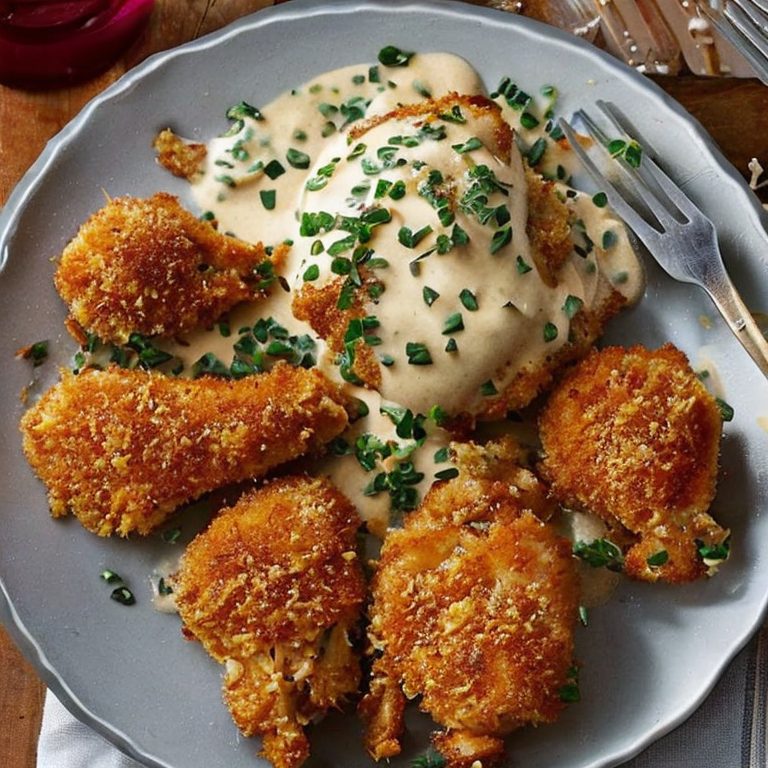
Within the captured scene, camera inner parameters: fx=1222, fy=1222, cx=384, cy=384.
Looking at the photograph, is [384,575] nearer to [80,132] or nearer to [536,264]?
[536,264]

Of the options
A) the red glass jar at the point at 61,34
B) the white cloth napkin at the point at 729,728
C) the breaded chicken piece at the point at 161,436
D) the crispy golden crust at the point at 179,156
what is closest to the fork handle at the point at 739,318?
the white cloth napkin at the point at 729,728

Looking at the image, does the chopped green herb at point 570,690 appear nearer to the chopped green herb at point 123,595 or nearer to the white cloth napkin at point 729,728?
the white cloth napkin at point 729,728

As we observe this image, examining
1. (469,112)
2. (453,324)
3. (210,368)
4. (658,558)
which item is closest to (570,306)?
(453,324)

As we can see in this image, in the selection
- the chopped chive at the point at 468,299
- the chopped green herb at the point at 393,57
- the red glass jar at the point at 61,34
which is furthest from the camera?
the red glass jar at the point at 61,34

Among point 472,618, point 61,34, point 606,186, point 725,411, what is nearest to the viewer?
point 472,618

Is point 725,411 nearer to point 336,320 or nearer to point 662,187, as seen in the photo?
point 662,187

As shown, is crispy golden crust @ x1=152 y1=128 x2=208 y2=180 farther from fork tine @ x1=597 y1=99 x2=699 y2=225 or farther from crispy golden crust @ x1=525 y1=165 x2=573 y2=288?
fork tine @ x1=597 y1=99 x2=699 y2=225
